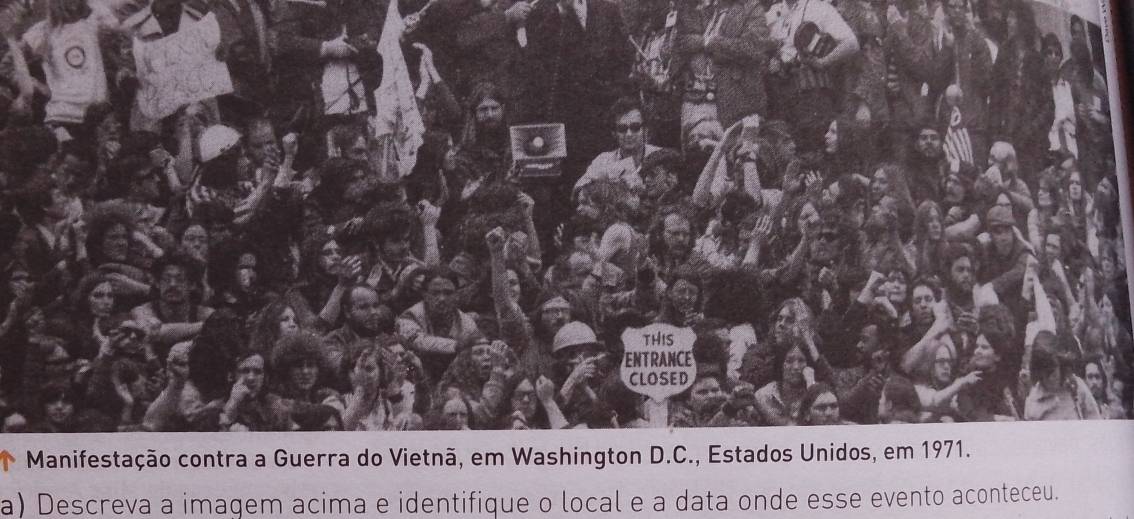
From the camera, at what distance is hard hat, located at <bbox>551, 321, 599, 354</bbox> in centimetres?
62

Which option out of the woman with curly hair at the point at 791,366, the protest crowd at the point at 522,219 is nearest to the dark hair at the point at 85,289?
the protest crowd at the point at 522,219

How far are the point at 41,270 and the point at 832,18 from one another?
0.61m

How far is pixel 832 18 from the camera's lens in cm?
66

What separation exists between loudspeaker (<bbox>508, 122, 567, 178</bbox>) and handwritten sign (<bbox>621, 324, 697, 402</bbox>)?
13 centimetres

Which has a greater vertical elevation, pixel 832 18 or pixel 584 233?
pixel 832 18

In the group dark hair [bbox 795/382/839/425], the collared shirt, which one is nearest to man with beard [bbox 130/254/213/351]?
the collared shirt

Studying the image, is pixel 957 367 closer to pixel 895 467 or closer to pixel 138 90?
pixel 895 467

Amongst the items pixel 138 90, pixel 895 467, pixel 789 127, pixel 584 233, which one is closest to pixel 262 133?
pixel 138 90

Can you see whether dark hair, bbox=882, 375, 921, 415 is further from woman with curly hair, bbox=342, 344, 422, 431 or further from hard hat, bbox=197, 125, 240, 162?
hard hat, bbox=197, 125, 240, 162

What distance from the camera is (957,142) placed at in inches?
26.0

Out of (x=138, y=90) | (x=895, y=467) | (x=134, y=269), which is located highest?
(x=138, y=90)

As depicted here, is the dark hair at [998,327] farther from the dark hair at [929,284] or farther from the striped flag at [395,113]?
the striped flag at [395,113]

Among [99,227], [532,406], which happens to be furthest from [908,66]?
[99,227]

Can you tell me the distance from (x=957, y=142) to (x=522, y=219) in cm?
34
